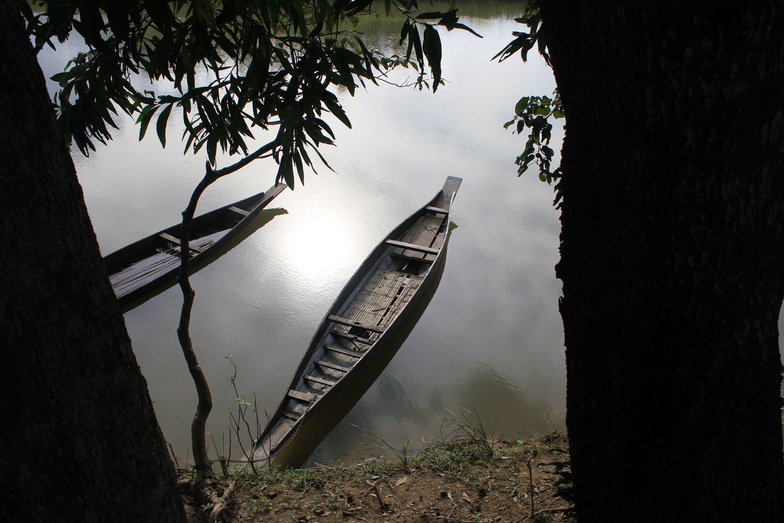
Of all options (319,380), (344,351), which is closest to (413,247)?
(344,351)

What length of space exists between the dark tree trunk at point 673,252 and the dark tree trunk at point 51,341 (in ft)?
2.93

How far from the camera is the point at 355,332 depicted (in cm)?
573

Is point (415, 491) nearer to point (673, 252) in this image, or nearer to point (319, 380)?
point (319, 380)

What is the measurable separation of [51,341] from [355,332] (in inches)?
186

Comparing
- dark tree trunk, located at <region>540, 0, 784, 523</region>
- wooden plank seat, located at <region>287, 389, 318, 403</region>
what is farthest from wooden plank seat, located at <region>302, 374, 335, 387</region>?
dark tree trunk, located at <region>540, 0, 784, 523</region>

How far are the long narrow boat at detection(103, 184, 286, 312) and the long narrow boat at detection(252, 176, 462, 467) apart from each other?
1403mm

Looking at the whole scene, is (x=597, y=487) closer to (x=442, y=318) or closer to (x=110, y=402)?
(x=110, y=402)

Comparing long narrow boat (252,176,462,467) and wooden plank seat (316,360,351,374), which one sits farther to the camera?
wooden plank seat (316,360,351,374)

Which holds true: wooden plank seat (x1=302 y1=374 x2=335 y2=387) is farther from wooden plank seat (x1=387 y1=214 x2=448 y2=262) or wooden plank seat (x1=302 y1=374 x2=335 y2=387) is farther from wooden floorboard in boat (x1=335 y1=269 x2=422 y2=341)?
wooden plank seat (x1=387 y1=214 x2=448 y2=262)

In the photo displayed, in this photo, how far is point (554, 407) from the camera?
212 inches

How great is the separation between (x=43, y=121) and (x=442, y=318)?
5.73 meters

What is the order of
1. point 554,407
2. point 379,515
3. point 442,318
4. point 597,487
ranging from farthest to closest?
point 442,318 → point 554,407 → point 379,515 → point 597,487

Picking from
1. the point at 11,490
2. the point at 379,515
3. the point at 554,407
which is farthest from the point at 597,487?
the point at 554,407

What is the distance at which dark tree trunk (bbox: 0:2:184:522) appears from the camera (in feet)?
3.21
